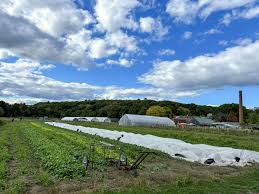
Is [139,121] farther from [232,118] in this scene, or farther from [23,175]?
[23,175]

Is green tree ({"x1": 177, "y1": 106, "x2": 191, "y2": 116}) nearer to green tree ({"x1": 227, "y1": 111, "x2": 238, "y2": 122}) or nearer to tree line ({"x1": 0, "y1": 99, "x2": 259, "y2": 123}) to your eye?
tree line ({"x1": 0, "y1": 99, "x2": 259, "y2": 123})

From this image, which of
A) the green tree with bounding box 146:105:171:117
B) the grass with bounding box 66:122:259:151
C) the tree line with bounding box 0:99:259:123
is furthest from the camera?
the tree line with bounding box 0:99:259:123

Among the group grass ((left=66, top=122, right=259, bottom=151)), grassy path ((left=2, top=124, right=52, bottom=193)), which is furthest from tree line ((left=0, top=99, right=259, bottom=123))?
grassy path ((left=2, top=124, right=52, bottom=193))

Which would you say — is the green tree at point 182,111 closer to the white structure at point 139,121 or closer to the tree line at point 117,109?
the tree line at point 117,109

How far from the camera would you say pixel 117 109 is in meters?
149

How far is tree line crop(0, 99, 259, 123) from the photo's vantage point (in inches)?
5610

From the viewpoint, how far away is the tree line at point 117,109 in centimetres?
14250

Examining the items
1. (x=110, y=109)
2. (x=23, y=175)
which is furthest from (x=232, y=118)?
(x=23, y=175)

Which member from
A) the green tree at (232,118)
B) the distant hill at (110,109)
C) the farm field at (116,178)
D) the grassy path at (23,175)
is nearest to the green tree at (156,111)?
the distant hill at (110,109)

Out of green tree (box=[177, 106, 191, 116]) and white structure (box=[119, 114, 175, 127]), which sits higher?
green tree (box=[177, 106, 191, 116])

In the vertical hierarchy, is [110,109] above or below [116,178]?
above

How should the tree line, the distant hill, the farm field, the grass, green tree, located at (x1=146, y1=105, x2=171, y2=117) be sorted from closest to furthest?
the farm field
the grass
green tree, located at (x1=146, y1=105, x2=171, y2=117)
the tree line
the distant hill

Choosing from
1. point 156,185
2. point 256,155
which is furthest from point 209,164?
point 156,185

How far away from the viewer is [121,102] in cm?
16350
